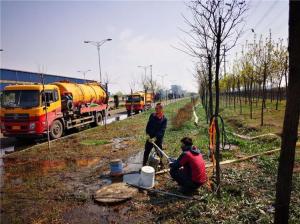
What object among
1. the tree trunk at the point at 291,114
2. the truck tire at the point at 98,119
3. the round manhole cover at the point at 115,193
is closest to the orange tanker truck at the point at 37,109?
the truck tire at the point at 98,119

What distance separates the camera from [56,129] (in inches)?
643

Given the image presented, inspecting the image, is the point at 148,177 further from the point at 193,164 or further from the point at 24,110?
the point at 24,110

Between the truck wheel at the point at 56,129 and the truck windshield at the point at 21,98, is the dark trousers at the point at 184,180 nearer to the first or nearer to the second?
the truck windshield at the point at 21,98

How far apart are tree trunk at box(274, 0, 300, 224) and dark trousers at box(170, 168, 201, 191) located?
223cm

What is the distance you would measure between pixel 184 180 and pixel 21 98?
10.9m

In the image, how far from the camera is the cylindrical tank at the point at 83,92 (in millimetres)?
18000

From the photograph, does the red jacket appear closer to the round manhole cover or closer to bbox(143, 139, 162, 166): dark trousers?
the round manhole cover

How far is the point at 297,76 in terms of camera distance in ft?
13.0

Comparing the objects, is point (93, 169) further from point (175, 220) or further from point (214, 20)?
point (214, 20)

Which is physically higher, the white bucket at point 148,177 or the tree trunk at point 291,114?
the tree trunk at point 291,114

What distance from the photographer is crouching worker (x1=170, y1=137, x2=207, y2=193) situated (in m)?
6.31

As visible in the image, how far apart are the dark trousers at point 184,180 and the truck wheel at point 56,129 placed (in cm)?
1071

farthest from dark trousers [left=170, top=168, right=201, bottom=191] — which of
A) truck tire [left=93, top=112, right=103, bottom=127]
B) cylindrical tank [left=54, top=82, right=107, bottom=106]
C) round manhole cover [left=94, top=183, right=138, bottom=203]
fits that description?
truck tire [left=93, top=112, right=103, bottom=127]

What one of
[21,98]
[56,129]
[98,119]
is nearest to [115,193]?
[21,98]
